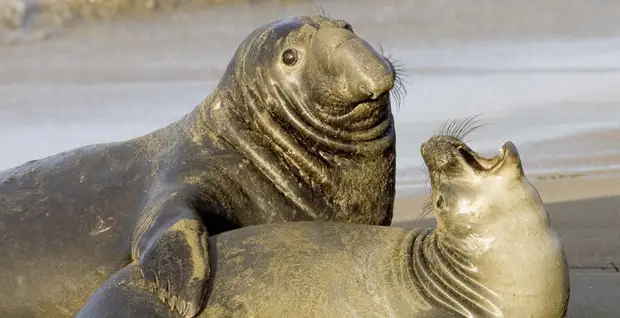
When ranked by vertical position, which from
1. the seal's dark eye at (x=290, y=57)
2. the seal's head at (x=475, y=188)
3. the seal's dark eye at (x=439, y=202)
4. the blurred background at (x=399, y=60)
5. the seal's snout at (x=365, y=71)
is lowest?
the blurred background at (x=399, y=60)

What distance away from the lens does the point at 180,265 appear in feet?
14.8

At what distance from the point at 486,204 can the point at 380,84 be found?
137 centimetres

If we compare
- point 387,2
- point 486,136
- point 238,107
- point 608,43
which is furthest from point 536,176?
point 387,2

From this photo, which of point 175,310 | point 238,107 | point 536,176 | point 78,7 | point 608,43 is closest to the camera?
point 175,310

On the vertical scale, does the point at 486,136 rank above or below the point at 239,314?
below

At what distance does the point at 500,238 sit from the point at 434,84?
8229 millimetres

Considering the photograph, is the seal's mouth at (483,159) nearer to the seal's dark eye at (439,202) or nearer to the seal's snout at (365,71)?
the seal's dark eye at (439,202)

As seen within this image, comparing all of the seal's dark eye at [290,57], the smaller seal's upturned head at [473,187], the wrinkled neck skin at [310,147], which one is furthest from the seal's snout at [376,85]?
the smaller seal's upturned head at [473,187]

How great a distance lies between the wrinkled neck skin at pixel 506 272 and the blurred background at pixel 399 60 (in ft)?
15.6

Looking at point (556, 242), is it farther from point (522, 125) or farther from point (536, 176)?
point (522, 125)

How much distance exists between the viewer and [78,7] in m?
19.7

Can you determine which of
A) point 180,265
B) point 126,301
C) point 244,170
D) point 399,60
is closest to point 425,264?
point 180,265

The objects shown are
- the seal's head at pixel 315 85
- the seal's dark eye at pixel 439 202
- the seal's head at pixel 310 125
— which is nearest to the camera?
the seal's dark eye at pixel 439 202

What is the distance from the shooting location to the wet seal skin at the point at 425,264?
13.4ft
